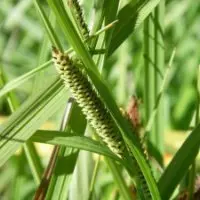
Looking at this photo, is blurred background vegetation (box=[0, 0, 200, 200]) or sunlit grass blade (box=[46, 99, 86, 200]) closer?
sunlit grass blade (box=[46, 99, 86, 200])

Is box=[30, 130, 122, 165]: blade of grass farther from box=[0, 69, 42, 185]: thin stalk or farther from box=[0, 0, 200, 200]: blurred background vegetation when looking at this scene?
box=[0, 0, 200, 200]: blurred background vegetation

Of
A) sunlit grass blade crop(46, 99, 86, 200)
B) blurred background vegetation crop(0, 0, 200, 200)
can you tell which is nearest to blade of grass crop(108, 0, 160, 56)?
sunlit grass blade crop(46, 99, 86, 200)

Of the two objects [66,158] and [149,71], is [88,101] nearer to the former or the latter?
[66,158]

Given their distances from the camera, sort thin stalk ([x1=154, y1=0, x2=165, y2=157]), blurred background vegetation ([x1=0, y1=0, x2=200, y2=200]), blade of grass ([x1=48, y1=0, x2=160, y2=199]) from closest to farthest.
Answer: blade of grass ([x1=48, y1=0, x2=160, y2=199]) < thin stalk ([x1=154, y1=0, x2=165, y2=157]) < blurred background vegetation ([x1=0, y1=0, x2=200, y2=200])

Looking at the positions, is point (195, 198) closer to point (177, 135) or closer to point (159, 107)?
point (159, 107)

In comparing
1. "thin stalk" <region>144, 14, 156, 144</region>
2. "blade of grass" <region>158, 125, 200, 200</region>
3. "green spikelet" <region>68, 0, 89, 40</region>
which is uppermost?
"green spikelet" <region>68, 0, 89, 40</region>

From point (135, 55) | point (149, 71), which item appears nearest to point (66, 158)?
point (149, 71)

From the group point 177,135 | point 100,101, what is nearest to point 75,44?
point 100,101

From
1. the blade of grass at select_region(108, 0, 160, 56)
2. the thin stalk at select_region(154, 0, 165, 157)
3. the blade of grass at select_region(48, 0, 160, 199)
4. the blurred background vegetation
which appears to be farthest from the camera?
the blurred background vegetation
